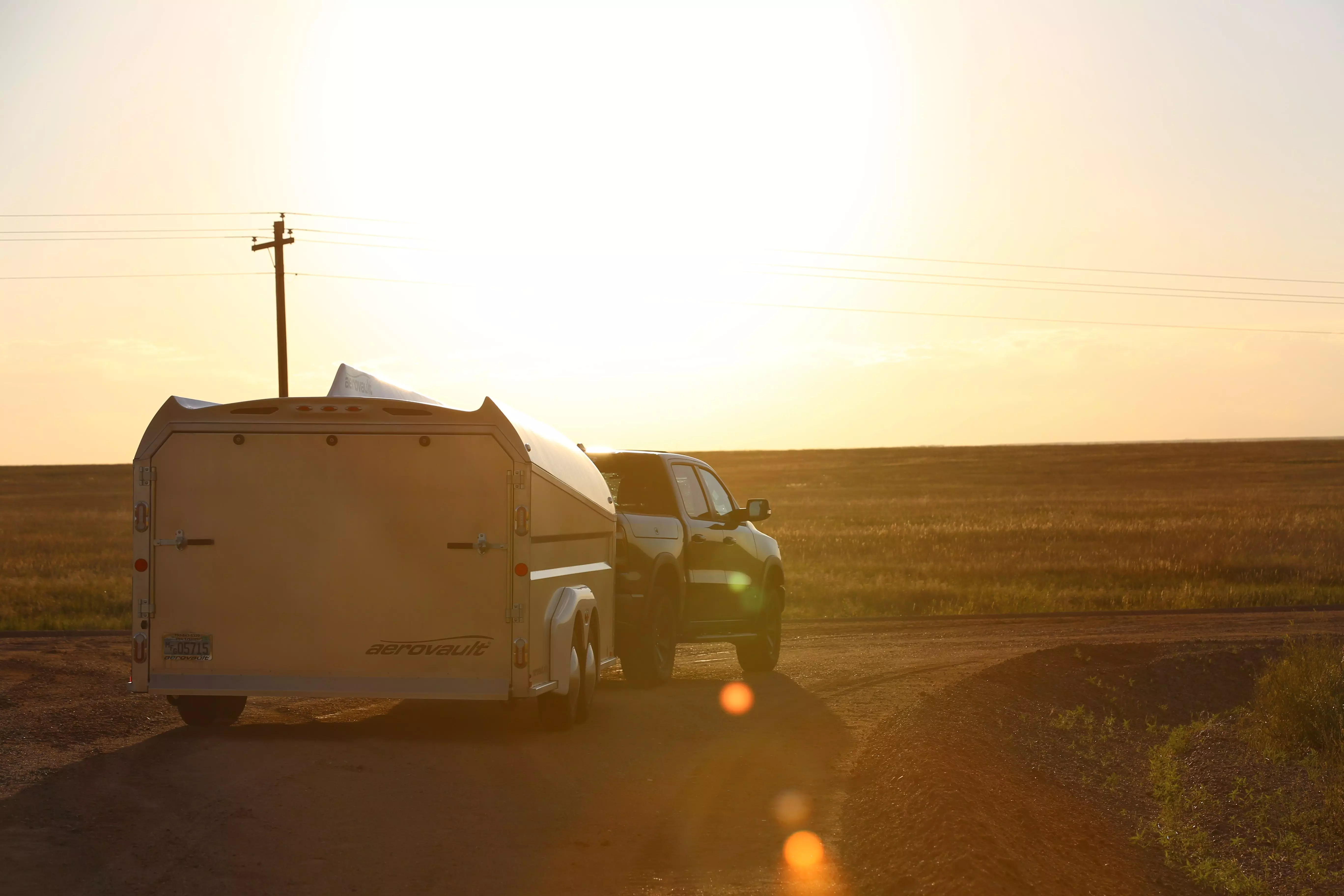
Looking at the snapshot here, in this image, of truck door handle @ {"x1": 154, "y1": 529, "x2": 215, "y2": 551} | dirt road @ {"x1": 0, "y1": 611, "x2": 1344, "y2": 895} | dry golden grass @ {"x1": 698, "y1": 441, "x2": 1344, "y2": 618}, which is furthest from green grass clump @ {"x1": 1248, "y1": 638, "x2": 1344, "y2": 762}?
dry golden grass @ {"x1": 698, "y1": 441, "x2": 1344, "y2": 618}

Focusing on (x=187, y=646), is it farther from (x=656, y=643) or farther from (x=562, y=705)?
(x=656, y=643)

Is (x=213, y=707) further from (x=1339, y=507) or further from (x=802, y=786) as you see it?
(x=1339, y=507)

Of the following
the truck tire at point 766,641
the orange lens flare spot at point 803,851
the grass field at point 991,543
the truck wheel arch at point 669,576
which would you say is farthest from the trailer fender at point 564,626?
the grass field at point 991,543

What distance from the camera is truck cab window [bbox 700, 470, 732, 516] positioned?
49.0 ft

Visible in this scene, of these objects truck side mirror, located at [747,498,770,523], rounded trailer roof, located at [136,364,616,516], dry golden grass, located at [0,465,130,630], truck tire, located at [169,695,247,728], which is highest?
rounded trailer roof, located at [136,364,616,516]

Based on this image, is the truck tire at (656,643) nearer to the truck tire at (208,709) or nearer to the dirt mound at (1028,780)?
the dirt mound at (1028,780)

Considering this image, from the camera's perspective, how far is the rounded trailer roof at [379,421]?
978cm

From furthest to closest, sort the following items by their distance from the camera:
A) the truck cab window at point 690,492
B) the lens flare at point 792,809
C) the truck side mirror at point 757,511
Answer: the truck side mirror at point 757,511 < the truck cab window at point 690,492 < the lens flare at point 792,809

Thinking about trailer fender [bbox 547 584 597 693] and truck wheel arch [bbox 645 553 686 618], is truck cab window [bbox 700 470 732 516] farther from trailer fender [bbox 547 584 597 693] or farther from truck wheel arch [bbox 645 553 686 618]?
trailer fender [bbox 547 584 597 693]

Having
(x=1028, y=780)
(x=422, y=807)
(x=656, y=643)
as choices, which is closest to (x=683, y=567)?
(x=656, y=643)

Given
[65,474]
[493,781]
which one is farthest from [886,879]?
[65,474]

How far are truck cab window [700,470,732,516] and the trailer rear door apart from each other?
17.3 feet

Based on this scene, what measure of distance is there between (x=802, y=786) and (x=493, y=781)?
6.84 ft

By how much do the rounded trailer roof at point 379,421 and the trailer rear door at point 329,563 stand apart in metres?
0.13
